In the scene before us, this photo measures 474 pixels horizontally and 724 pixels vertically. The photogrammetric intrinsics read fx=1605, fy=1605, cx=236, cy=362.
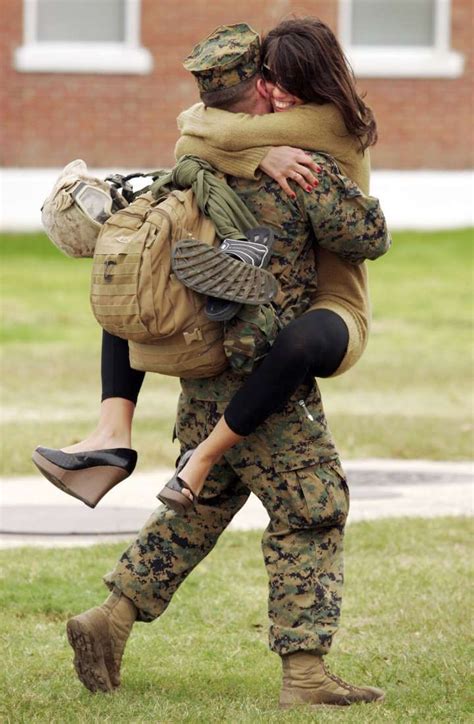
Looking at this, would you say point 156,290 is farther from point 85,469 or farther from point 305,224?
point 85,469

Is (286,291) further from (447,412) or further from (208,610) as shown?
(447,412)

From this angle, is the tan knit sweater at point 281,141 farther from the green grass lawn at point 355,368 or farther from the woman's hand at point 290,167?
the green grass lawn at point 355,368

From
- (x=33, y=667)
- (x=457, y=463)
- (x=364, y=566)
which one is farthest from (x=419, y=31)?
(x=33, y=667)

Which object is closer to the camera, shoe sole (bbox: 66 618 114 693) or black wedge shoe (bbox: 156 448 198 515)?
black wedge shoe (bbox: 156 448 198 515)

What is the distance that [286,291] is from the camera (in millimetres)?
4504

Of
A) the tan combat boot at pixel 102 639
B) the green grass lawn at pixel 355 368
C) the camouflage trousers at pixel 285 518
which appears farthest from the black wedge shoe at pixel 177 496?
the green grass lawn at pixel 355 368

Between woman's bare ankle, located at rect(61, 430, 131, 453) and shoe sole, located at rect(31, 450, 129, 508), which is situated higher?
woman's bare ankle, located at rect(61, 430, 131, 453)

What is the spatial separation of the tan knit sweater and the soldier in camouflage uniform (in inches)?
2.8

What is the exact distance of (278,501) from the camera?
4.52m

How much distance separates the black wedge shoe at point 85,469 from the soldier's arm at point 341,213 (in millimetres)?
878

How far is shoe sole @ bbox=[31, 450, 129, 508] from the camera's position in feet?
15.0

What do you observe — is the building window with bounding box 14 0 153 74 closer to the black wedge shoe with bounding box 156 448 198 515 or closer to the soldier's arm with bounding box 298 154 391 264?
the soldier's arm with bounding box 298 154 391 264

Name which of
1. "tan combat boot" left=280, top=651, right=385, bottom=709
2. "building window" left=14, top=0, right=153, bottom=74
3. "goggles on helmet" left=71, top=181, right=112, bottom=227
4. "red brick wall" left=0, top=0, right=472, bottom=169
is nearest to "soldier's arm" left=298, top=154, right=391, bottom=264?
"goggles on helmet" left=71, top=181, right=112, bottom=227

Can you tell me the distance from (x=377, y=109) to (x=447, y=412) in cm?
A: 961
